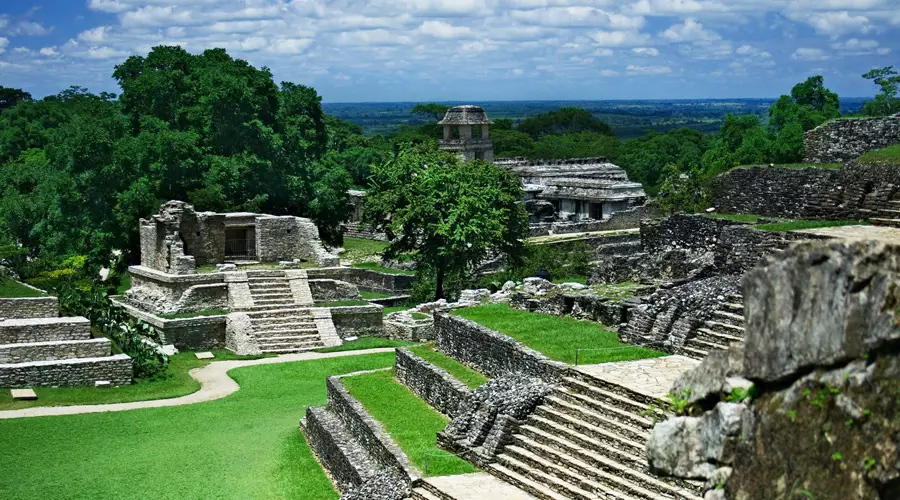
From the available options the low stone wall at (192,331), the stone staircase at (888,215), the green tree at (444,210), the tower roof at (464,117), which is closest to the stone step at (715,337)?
the stone staircase at (888,215)

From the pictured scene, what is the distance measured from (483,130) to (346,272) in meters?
24.6

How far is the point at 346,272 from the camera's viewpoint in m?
33.2

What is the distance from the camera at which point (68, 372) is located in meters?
23.4

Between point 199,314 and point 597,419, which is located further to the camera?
point 199,314

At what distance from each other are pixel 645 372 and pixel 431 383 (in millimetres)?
4440

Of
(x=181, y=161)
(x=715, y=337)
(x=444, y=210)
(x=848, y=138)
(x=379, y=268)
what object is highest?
(x=848, y=138)

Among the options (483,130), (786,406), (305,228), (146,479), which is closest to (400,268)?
(305,228)

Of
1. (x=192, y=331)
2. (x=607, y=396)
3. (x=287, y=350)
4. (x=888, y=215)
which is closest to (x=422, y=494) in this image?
(x=607, y=396)

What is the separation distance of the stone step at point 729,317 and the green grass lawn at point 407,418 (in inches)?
171

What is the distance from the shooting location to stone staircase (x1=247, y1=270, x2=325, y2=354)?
29031 millimetres

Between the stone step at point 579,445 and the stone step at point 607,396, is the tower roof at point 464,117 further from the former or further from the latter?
the stone step at point 579,445

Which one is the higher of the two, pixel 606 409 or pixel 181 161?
pixel 181 161

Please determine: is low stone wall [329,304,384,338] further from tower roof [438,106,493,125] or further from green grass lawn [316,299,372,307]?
tower roof [438,106,493,125]

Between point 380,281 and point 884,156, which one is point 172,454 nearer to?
point 884,156
